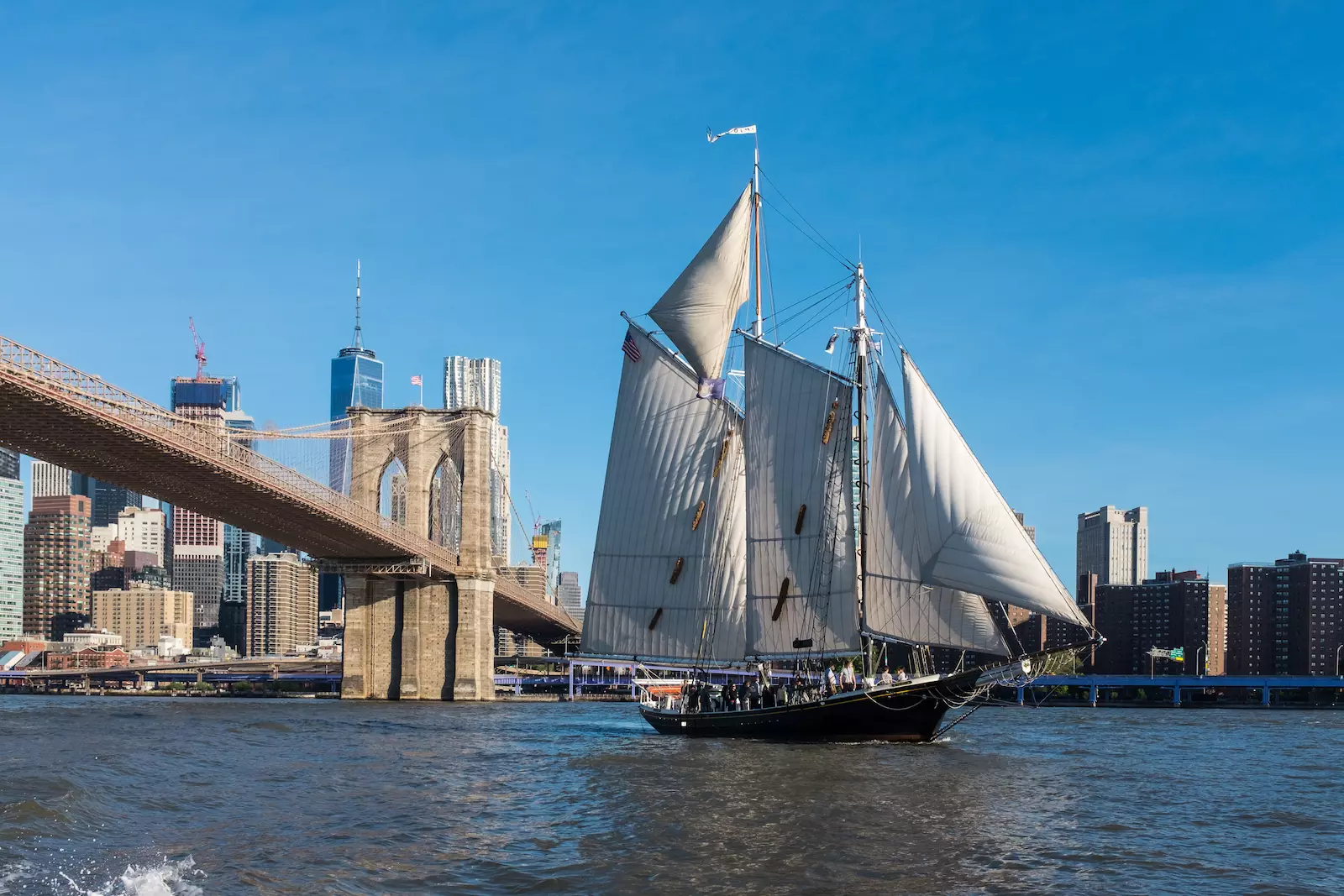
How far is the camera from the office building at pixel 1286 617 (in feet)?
577

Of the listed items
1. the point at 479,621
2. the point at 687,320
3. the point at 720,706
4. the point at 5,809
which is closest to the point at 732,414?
the point at 687,320

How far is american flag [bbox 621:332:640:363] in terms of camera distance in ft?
174

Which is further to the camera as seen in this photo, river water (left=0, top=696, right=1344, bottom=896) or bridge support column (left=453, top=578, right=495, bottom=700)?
bridge support column (left=453, top=578, right=495, bottom=700)

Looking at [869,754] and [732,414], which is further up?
[732,414]

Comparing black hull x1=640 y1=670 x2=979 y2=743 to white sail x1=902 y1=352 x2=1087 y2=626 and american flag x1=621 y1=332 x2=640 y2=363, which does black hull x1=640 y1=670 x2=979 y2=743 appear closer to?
white sail x1=902 y1=352 x2=1087 y2=626

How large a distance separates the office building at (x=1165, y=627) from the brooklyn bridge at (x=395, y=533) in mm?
105697

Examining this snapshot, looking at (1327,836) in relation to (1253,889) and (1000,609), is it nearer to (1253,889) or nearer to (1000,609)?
(1253,889)

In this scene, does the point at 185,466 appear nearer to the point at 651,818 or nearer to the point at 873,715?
the point at 873,715

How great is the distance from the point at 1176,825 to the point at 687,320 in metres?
28.4

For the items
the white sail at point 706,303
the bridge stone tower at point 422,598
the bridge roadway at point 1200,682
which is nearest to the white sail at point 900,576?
the white sail at point 706,303

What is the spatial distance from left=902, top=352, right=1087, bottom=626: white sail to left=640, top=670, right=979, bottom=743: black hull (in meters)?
4.29

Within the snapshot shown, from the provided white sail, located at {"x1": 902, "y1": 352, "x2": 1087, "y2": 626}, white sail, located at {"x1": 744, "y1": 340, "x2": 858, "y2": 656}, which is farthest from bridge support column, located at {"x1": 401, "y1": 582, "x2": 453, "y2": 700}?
white sail, located at {"x1": 902, "y1": 352, "x2": 1087, "y2": 626}

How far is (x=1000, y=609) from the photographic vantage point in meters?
45.4

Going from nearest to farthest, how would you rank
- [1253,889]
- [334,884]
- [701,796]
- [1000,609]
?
[334,884] < [1253,889] < [701,796] < [1000,609]
